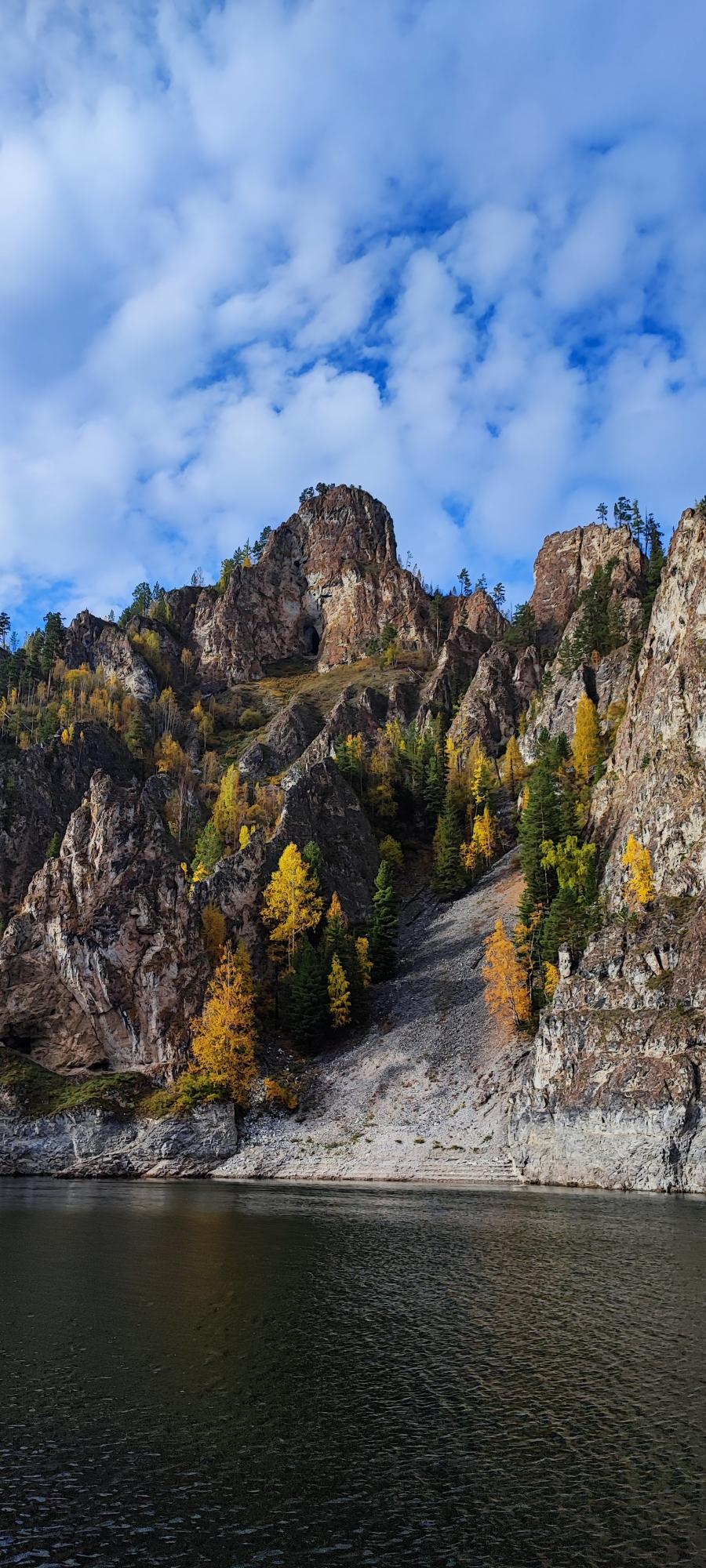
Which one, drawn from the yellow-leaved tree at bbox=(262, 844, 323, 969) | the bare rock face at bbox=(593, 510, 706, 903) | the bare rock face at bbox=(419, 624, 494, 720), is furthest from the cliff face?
the bare rock face at bbox=(419, 624, 494, 720)

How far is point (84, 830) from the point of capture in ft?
332

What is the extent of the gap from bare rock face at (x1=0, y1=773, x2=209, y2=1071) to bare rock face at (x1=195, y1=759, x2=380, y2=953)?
679cm

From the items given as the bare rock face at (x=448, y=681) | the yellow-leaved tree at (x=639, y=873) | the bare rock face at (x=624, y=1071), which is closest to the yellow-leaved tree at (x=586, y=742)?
the yellow-leaved tree at (x=639, y=873)

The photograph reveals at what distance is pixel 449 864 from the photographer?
12162cm

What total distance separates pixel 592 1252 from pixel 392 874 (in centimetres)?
9443

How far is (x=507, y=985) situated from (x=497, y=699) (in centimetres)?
9448

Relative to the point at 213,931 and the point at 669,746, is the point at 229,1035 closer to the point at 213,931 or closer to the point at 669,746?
the point at 213,931

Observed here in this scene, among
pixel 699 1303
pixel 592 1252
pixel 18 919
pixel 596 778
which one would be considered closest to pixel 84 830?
pixel 18 919

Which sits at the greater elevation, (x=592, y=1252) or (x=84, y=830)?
(x=84, y=830)

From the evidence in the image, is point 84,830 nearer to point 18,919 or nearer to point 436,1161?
point 18,919

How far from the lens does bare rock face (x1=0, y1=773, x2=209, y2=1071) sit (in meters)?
90.7

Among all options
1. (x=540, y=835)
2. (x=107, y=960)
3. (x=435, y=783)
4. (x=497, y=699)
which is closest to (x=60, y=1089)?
(x=107, y=960)

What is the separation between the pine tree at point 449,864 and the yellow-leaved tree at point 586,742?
18.9 meters

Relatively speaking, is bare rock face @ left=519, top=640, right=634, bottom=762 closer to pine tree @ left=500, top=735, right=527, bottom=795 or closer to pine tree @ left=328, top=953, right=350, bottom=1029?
pine tree @ left=500, top=735, right=527, bottom=795
